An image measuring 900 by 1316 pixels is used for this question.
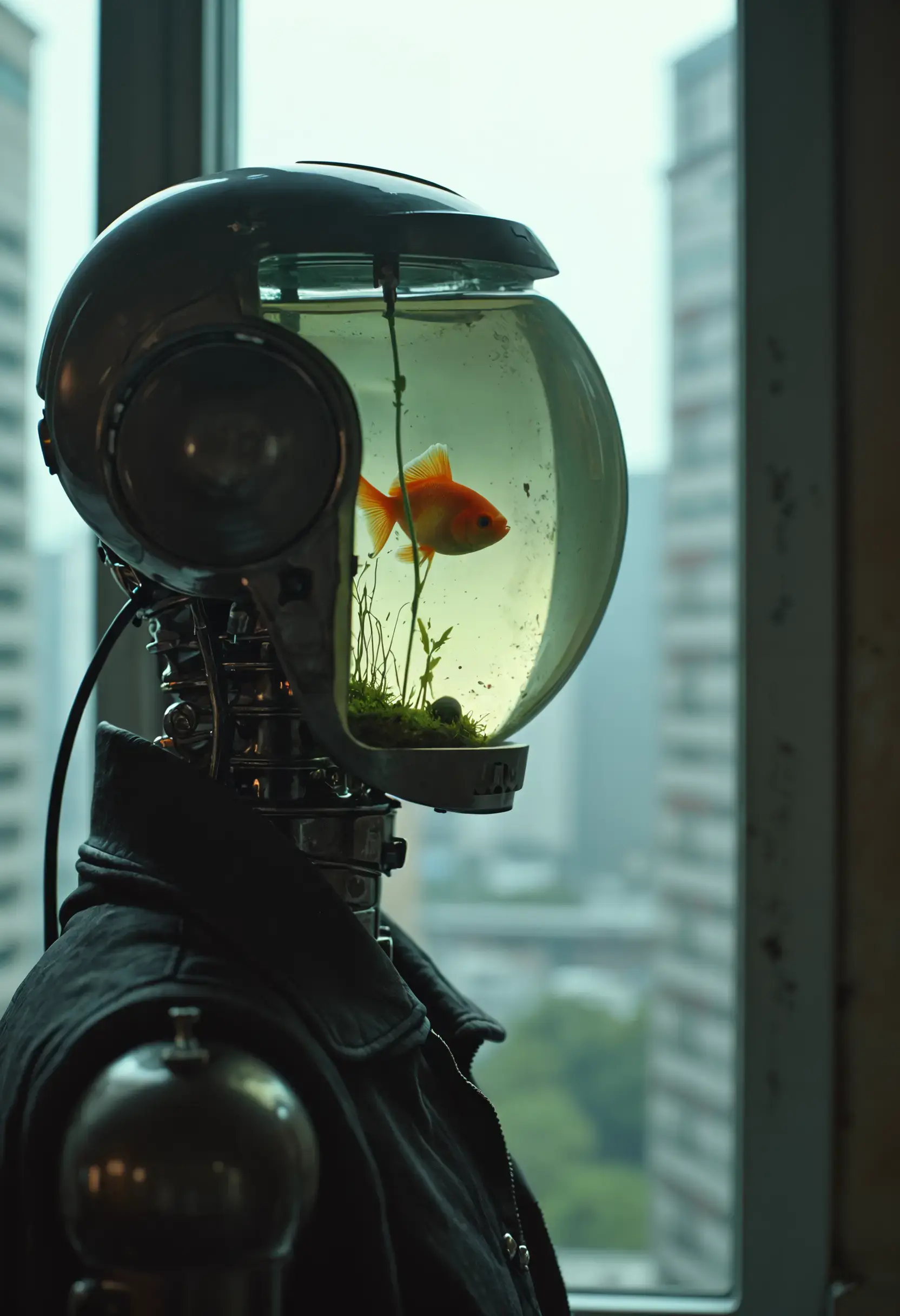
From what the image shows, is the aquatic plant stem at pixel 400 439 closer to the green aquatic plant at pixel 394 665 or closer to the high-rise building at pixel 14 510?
the green aquatic plant at pixel 394 665

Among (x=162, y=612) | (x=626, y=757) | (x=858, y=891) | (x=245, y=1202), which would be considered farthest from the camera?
(x=626, y=757)

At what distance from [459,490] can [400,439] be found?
0.05 meters

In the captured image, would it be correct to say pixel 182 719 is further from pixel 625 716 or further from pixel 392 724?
pixel 625 716

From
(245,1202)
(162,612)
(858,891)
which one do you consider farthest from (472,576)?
(858,891)

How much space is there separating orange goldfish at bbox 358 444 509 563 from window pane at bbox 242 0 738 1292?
0.69 metres

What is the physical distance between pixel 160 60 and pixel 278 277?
0.73 metres

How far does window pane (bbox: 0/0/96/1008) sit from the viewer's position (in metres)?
1.38

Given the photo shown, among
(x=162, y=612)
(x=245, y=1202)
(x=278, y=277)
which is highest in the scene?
(x=278, y=277)

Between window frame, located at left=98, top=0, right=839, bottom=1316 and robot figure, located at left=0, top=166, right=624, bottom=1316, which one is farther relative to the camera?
window frame, located at left=98, top=0, right=839, bottom=1316

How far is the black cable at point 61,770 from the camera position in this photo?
0.84 metres

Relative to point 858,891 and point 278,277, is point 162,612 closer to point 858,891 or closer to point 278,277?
point 278,277

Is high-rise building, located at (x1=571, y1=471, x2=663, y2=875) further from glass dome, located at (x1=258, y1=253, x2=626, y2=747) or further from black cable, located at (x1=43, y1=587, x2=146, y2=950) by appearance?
black cable, located at (x1=43, y1=587, x2=146, y2=950)

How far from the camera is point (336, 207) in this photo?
73cm

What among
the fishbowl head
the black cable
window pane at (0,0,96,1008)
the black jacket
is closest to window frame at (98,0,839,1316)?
window pane at (0,0,96,1008)
